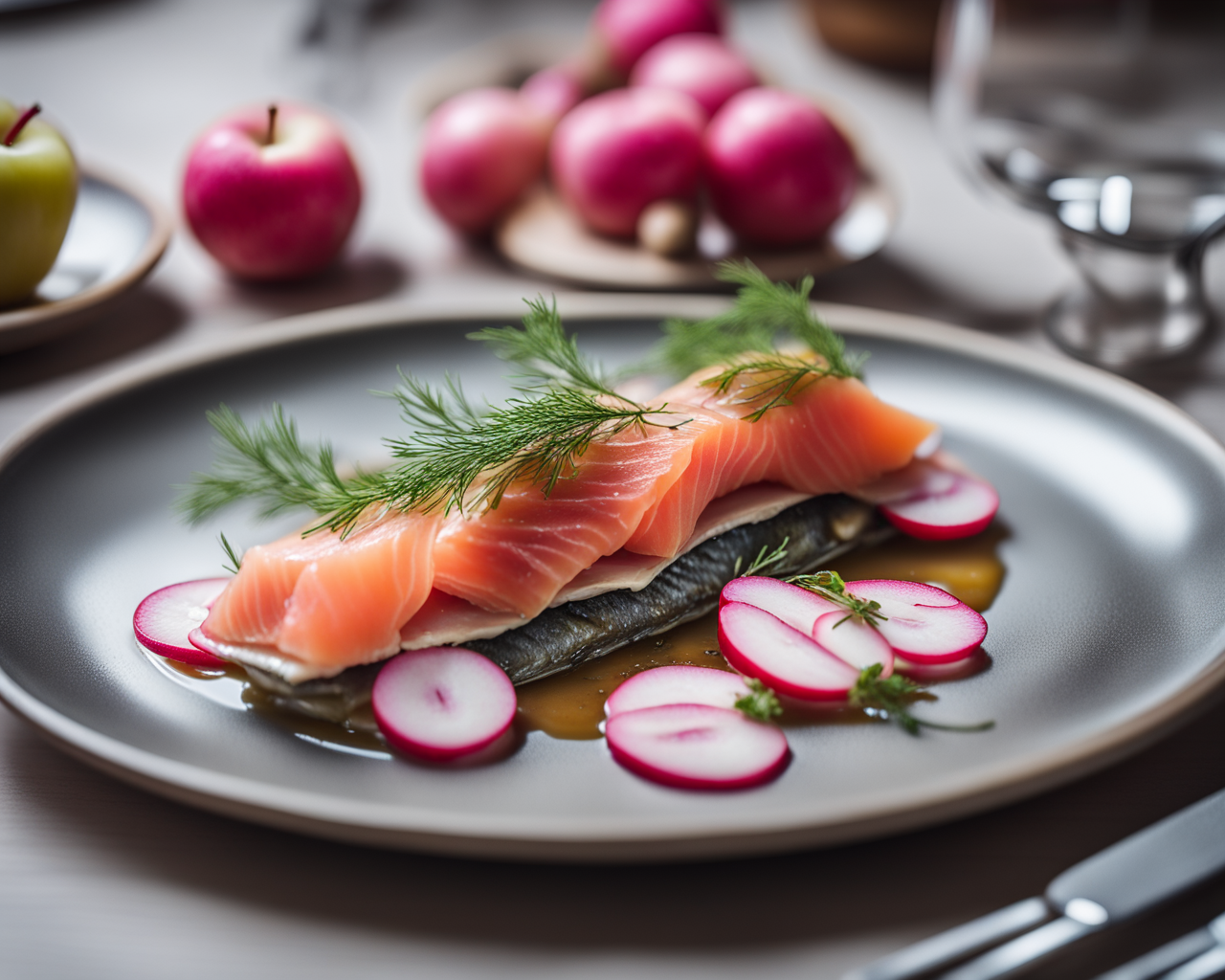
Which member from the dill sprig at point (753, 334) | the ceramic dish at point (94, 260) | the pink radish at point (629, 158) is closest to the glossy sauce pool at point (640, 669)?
the dill sprig at point (753, 334)

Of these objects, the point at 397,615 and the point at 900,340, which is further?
the point at 900,340

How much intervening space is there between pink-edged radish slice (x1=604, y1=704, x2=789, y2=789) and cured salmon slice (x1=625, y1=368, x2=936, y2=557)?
309 mm

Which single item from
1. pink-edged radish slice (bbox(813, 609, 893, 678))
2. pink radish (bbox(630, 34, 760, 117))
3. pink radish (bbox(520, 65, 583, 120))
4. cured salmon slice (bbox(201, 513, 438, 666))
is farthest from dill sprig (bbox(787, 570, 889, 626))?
pink radish (bbox(520, 65, 583, 120))

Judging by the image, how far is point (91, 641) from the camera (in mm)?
1489

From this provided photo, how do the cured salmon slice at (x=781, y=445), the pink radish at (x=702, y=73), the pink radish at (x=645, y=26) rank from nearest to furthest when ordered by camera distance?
the cured salmon slice at (x=781, y=445), the pink radish at (x=702, y=73), the pink radish at (x=645, y=26)

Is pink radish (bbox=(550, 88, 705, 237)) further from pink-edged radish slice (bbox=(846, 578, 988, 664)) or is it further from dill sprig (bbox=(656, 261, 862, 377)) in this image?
pink-edged radish slice (bbox=(846, 578, 988, 664))

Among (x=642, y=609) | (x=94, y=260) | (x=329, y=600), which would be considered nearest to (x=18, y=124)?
(x=94, y=260)

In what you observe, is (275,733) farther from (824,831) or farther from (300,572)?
(824,831)

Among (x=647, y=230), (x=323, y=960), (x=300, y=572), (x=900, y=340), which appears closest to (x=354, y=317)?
(x=647, y=230)

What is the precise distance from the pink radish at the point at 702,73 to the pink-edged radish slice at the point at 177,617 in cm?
184

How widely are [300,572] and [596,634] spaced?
38cm

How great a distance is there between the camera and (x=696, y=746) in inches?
50.8

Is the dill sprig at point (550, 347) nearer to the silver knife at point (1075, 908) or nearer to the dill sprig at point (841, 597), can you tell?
the dill sprig at point (841, 597)

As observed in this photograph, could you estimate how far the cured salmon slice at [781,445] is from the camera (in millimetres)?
1602
